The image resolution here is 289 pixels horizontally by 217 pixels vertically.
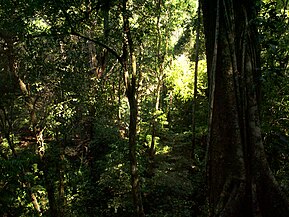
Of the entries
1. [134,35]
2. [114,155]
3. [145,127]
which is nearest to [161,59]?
[145,127]

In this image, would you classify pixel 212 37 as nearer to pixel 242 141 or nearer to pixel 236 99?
pixel 236 99

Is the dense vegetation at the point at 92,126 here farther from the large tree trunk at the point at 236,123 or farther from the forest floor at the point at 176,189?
the large tree trunk at the point at 236,123

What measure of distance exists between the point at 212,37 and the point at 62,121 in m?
6.37

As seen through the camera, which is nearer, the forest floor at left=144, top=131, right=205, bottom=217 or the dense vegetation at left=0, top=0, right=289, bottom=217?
the dense vegetation at left=0, top=0, right=289, bottom=217

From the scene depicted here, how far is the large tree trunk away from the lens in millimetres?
2783

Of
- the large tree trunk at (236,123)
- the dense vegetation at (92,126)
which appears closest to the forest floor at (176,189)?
the dense vegetation at (92,126)

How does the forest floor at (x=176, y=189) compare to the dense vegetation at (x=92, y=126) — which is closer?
the dense vegetation at (x=92, y=126)

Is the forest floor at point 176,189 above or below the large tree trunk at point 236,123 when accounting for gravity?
below

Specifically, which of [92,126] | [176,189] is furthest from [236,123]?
[92,126]

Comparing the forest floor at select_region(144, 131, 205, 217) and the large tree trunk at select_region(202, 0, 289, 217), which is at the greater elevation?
the large tree trunk at select_region(202, 0, 289, 217)

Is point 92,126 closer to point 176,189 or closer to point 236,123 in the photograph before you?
point 176,189

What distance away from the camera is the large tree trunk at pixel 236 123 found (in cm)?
278

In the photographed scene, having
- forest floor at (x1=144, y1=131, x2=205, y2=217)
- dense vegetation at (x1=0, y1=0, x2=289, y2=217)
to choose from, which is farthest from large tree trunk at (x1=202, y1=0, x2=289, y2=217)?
forest floor at (x1=144, y1=131, x2=205, y2=217)

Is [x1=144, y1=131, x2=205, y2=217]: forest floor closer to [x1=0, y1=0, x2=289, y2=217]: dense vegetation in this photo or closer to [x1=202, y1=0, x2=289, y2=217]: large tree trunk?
[x1=0, y1=0, x2=289, y2=217]: dense vegetation
